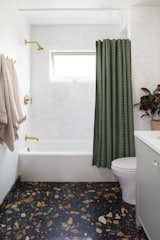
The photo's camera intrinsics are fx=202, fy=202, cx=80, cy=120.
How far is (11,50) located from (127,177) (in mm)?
2014

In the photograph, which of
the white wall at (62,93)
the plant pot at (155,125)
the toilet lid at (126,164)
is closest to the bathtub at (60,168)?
the toilet lid at (126,164)

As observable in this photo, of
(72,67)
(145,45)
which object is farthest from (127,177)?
(72,67)

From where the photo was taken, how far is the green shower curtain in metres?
2.56

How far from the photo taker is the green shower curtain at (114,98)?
Answer: 256cm

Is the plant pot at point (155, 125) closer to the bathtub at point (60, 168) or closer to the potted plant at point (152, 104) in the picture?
the potted plant at point (152, 104)

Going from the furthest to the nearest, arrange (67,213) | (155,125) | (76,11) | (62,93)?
(62,93)
(76,11)
(155,125)
(67,213)

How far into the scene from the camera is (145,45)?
2598 mm

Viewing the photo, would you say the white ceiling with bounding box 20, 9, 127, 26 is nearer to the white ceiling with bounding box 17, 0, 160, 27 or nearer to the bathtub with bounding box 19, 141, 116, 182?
the white ceiling with bounding box 17, 0, 160, 27

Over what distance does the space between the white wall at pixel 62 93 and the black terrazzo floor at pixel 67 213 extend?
46.8 inches

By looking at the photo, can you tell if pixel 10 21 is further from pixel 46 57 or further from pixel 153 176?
pixel 153 176

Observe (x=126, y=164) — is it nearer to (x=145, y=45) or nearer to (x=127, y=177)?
(x=127, y=177)

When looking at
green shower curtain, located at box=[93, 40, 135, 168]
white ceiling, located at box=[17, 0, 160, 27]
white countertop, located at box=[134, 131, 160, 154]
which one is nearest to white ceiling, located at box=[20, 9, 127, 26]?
white ceiling, located at box=[17, 0, 160, 27]

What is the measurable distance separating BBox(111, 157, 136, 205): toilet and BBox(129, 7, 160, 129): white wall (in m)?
1.03

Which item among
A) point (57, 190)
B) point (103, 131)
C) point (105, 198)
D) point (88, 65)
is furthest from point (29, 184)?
point (88, 65)
